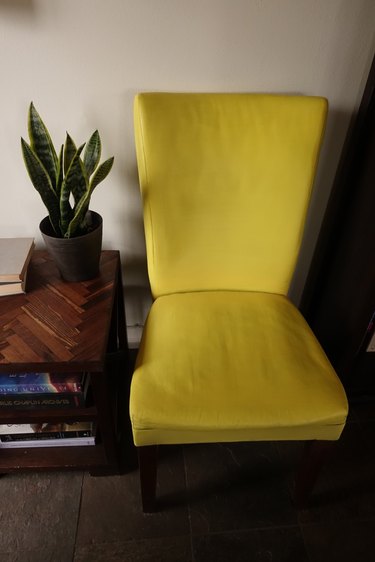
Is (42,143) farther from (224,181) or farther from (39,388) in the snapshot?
(39,388)

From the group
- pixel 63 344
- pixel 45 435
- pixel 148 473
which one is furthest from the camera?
pixel 45 435

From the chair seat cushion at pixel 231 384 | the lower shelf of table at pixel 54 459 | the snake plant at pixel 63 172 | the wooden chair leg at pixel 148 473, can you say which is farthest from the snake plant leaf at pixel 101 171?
the lower shelf of table at pixel 54 459

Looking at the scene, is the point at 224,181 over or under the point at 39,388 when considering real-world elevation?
over

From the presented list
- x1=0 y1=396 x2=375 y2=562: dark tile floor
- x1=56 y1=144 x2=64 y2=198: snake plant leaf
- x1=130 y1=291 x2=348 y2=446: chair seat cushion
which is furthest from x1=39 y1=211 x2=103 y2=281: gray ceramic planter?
x1=0 y1=396 x2=375 y2=562: dark tile floor

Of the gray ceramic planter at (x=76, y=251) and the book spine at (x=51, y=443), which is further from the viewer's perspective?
the book spine at (x=51, y=443)

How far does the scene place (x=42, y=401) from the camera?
0.93 meters

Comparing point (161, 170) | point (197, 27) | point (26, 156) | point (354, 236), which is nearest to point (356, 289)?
point (354, 236)

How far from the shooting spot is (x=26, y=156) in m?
0.83

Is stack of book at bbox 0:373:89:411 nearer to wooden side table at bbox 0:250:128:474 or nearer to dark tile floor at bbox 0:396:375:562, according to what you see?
wooden side table at bbox 0:250:128:474

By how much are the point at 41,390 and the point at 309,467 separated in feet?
2.41

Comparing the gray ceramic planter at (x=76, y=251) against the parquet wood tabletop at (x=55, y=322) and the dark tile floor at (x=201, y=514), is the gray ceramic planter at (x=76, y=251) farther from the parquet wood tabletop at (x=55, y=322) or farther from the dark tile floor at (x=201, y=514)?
the dark tile floor at (x=201, y=514)

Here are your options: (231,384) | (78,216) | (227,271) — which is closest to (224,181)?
(227,271)

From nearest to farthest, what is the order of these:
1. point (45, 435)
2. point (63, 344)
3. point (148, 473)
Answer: point (63, 344) < point (148, 473) < point (45, 435)

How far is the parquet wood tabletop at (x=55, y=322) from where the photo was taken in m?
0.80
